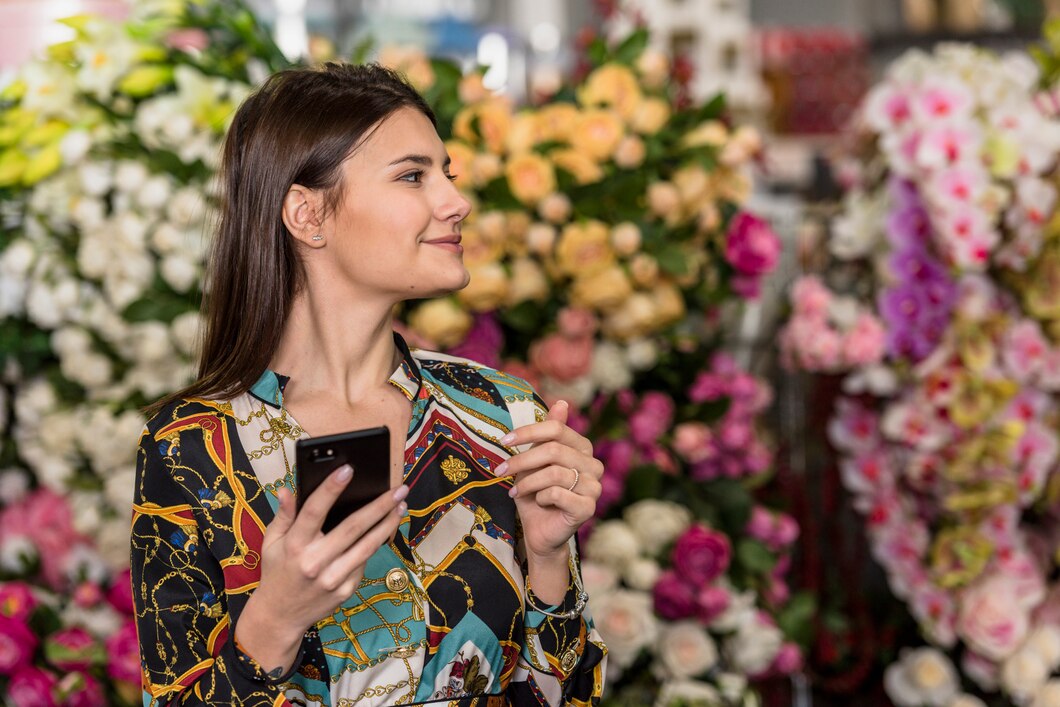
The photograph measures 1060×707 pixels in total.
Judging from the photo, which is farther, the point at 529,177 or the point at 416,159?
the point at 529,177

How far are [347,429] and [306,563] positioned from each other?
0.82ft

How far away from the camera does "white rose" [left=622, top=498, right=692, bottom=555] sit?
5.83ft

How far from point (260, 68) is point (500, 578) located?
104cm

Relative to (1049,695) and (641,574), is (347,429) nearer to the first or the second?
(641,574)

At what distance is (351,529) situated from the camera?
35.1 inches

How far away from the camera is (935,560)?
6.55 feet

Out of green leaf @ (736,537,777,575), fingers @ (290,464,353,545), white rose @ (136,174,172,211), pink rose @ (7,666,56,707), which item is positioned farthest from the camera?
green leaf @ (736,537,777,575)

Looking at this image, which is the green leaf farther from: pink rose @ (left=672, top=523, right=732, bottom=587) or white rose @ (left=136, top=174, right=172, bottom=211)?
white rose @ (left=136, top=174, right=172, bottom=211)

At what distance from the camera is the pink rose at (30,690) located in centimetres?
159

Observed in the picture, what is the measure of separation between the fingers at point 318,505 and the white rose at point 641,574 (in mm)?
933

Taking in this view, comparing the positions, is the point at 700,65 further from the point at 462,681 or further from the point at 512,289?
the point at 462,681

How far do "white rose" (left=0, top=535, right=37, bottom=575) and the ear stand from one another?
95 cm

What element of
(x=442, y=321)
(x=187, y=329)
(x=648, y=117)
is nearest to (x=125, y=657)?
(x=187, y=329)

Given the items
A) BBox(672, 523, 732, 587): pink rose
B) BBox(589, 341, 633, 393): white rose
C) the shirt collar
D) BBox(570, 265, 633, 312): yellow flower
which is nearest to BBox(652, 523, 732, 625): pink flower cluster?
BBox(672, 523, 732, 587): pink rose
